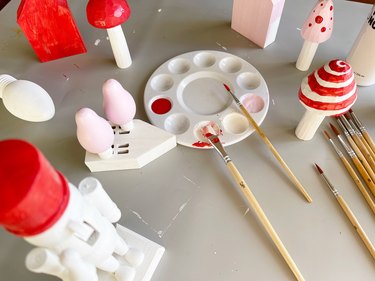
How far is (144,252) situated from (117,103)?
0.69ft

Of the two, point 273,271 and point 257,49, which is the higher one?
point 257,49

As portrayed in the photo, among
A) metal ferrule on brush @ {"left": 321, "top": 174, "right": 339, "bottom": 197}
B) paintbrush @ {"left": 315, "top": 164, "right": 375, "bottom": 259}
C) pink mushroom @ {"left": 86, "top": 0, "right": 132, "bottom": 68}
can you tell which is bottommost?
paintbrush @ {"left": 315, "top": 164, "right": 375, "bottom": 259}

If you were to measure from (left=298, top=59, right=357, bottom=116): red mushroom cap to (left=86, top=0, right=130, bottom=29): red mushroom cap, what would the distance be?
0.31 meters

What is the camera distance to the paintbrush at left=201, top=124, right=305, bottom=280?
428 mm

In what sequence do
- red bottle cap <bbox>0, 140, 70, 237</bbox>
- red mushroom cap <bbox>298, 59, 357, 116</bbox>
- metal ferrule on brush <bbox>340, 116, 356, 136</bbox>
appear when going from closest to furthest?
red bottle cap <bbox>0, 140, 70, 237</bbox> → red mushroom cap <bbox>298, 59, 357, 116</bbox> → metal ferrule on brush <bbox>340, 116, 356, 136</bbox>

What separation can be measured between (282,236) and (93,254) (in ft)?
0.84

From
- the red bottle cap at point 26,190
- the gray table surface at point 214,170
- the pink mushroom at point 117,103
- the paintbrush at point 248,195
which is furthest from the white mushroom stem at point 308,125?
the red bottle cap at point 26,190

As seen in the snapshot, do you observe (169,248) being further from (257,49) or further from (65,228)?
(257,49)

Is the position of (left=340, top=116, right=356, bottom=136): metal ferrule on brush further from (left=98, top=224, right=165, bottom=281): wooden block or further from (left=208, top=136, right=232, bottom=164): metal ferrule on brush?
(left=98, top=224, right=165, bottom=281): wooden block

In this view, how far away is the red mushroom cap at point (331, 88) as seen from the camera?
0.42 metres

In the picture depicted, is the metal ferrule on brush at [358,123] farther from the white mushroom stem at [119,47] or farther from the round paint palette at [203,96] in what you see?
the white mushroom stem at [119,47]

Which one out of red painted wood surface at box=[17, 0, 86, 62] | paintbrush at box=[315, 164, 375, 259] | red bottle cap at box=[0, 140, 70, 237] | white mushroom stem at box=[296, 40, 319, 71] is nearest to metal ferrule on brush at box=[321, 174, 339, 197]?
paintbrush at box=[315, 164, 375, 259]

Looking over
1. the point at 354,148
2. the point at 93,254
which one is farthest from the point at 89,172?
the point at 354,148

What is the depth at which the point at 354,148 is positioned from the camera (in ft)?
1.66
